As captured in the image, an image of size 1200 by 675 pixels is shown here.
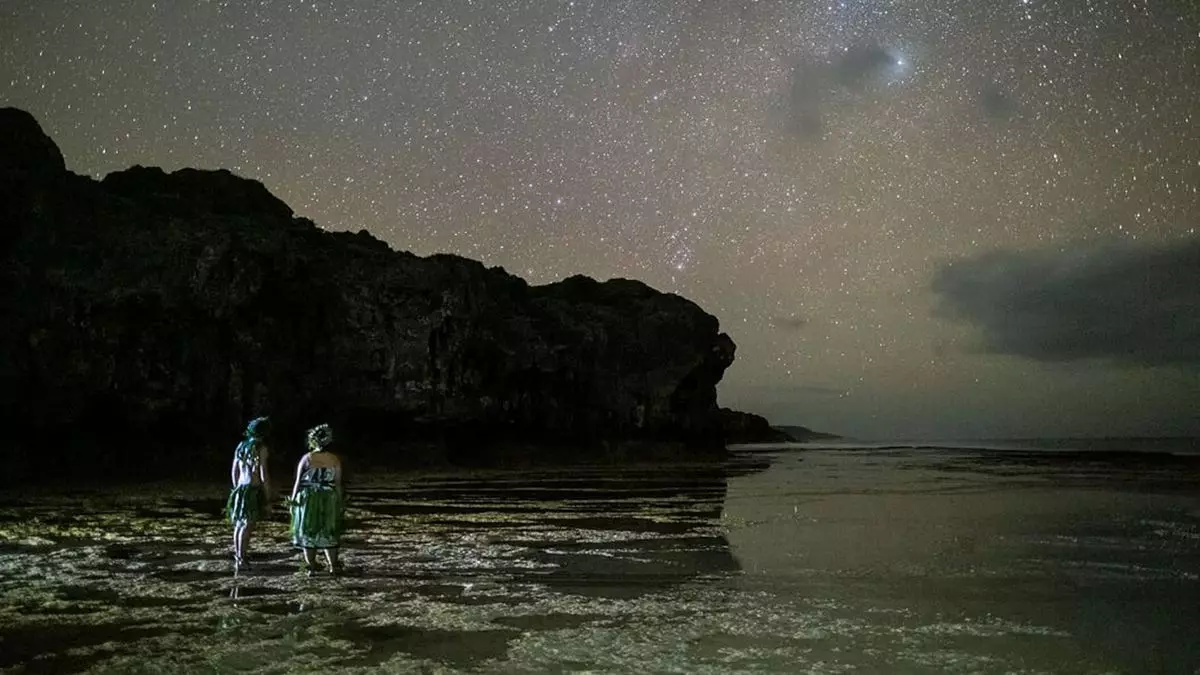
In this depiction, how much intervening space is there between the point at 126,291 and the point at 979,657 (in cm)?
3431

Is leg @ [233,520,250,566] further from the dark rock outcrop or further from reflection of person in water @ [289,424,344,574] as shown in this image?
the dark rock outcrop

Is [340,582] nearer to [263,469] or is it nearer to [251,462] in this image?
[263,469]

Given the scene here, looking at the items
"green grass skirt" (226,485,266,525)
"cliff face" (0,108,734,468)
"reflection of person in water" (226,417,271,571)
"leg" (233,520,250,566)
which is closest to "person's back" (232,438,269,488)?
"reflection of person in water" (226,417,271,571)

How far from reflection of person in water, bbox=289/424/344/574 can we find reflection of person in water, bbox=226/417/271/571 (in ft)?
2.10

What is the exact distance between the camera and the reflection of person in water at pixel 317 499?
11.9m

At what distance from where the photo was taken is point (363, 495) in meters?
27.6

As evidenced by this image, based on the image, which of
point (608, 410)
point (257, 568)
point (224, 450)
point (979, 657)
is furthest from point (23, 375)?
point (608, 410)

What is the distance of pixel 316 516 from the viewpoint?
11891 mm

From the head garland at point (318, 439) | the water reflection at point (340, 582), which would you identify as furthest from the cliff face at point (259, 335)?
the head garland at point (318, 439)

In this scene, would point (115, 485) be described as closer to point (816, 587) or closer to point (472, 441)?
point (472, 441)

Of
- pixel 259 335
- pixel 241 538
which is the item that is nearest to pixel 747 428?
pixel 259 335

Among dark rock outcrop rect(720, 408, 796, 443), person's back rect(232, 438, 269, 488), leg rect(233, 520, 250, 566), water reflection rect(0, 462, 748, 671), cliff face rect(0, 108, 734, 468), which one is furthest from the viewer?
dark rock outcrop rect(720, 408, 796, 443)

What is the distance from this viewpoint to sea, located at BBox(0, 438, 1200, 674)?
7895 mm

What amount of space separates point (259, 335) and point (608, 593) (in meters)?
32.8
